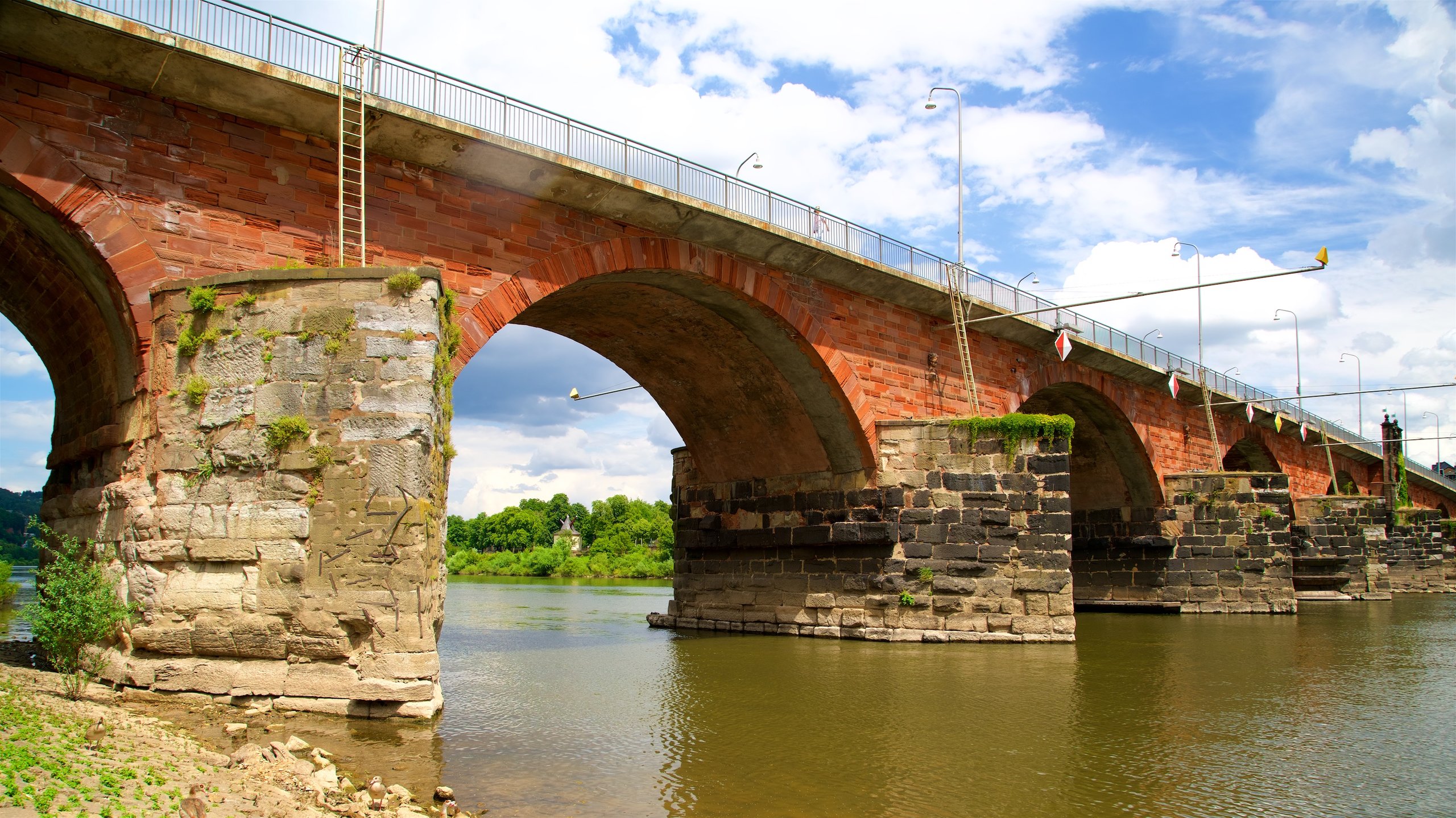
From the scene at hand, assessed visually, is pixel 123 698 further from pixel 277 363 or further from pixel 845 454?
pixel 845 454

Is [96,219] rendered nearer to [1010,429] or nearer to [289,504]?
[289,504]

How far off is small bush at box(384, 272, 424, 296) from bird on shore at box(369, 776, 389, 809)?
16.0 ft

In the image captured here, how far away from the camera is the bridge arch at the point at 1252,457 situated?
38.9 m

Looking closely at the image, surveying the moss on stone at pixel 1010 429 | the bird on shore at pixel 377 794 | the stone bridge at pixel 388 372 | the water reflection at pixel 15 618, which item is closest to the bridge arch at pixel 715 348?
the stone bridge at pixel 388 372

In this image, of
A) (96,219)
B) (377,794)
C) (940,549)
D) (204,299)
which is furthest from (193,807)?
(940,549)

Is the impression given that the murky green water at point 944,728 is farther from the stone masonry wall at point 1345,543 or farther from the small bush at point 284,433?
the stone masonry wall at point 1345,543

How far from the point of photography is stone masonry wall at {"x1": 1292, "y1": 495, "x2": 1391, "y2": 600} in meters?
36.5

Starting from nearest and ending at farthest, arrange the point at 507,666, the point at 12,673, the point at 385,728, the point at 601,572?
the point at 385,728 < the point at 12,673 < the point at 507,666 < the point at 601,572

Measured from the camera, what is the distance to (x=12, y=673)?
9.95 meters

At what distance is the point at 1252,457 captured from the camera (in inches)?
1606

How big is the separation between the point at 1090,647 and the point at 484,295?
490 inches

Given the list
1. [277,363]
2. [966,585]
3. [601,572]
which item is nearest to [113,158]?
[277,363]

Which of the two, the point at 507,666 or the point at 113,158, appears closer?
the point at 113,158

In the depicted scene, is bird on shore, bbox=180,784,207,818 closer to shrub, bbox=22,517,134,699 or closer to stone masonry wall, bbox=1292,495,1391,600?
shrub, bbox=22,517,134,699
